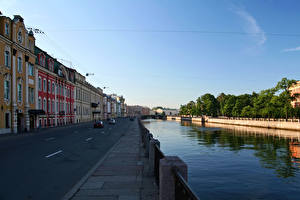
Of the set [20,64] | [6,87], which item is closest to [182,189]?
[6,87]

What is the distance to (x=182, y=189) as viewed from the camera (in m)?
4.25

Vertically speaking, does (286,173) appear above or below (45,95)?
below

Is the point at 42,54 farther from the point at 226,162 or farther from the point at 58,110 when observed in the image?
the point at 226,162

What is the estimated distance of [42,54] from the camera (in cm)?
4697

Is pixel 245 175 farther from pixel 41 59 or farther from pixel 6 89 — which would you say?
pixel 41 59

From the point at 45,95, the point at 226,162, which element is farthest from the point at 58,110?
the point at 226,162

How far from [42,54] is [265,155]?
42.6m

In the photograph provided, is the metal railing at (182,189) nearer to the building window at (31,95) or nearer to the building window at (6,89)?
the building window at (6,89)

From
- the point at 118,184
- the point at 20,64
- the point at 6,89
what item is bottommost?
the point at 118,184

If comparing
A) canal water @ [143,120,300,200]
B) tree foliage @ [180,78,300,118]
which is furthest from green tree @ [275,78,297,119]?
canal water @ [143,120,300,200]

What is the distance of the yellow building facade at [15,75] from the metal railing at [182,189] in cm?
3250

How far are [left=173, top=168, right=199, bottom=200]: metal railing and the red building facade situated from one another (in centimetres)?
4305

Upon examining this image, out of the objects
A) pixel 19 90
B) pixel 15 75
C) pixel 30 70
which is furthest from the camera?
pixel 30 70

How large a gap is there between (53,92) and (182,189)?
52292 mm
